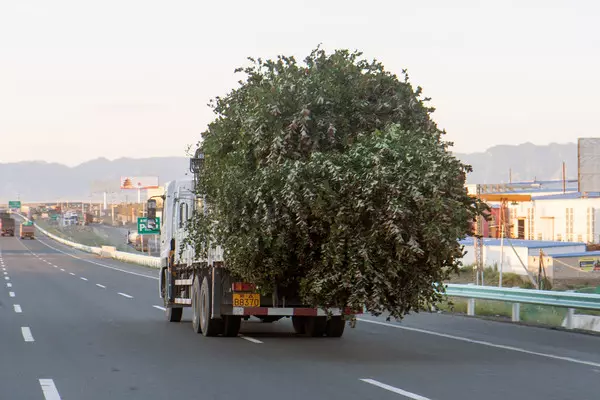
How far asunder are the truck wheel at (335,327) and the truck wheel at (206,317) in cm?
189

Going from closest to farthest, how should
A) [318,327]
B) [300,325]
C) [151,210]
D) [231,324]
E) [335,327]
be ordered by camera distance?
[231,324] < [335,327] < [318,327] < [300,325] < [151,210]

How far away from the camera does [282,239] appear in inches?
535

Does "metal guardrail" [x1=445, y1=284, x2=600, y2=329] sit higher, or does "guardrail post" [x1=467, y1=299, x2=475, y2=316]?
"metal guardrail" [x1=445, y1=284, x2=600, y2=329]

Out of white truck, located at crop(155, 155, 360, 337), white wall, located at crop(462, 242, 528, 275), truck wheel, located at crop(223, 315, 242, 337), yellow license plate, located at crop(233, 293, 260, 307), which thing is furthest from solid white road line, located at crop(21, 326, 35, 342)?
white wall, located at crop(462, 242, 528, 275)

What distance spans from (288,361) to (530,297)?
27.2 feet

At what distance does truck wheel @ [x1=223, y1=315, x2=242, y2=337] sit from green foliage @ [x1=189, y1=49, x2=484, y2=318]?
2.26 m

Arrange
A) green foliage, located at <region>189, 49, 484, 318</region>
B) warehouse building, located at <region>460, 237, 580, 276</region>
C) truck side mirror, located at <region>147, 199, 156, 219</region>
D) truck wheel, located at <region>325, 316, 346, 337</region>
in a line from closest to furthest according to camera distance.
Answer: green foliage, located at <region>189, 49, 484, 318</region> < truck wheel, located at <region>325, 316, 346, 337</region> < truck side mirror, located at <region>147, 199, 156, 219</region> < warehouse building, located at <region>460, 237, 580, 276</region>

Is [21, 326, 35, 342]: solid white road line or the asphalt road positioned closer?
the asphalt road

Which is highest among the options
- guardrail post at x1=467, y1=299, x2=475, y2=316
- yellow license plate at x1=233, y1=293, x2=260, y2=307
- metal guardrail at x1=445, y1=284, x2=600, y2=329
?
yellow license plate at x1=233, y1=293, x2=260, y2=307

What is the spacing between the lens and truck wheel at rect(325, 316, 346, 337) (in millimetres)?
17469

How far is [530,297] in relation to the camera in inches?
795

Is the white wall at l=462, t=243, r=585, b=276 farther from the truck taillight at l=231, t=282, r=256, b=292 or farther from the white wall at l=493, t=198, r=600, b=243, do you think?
the truck taillight at l=231, t=282, r=256, b=292

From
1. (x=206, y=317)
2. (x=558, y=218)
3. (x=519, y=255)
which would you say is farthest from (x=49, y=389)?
(x=558, y=218)

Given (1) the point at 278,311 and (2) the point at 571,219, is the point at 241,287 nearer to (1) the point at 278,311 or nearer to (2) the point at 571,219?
(1) the point at 278,311
